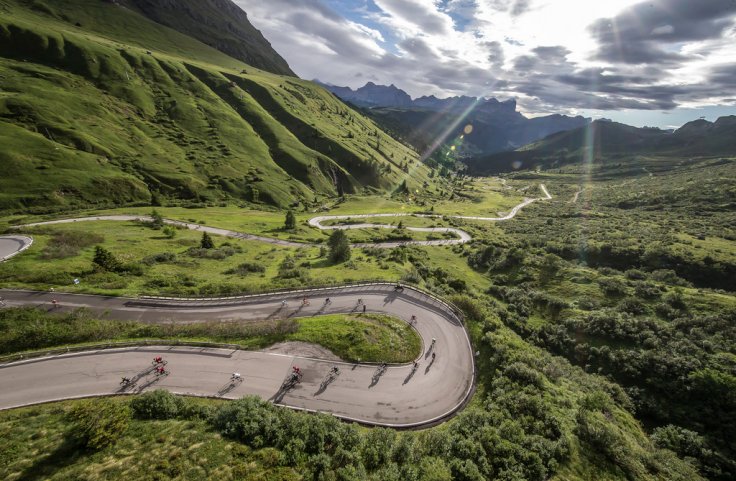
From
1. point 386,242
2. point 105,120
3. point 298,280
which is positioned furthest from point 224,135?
point 298,280

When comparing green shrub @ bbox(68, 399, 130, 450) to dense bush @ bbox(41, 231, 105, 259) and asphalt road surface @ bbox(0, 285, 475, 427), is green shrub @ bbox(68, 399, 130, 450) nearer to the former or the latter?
asphalt road surface @ bbox(0, 285, 475, 427)

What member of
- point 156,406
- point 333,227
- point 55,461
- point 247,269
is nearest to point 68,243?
point 247,269

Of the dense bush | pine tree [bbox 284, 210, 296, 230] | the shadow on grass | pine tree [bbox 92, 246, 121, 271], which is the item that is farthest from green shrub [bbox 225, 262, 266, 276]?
pine tree [bbox 284, 210, 296, 230]

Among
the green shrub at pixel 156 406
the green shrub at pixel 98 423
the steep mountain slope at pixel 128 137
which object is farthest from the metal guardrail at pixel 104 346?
the steep mountain slope at pixel 128 137

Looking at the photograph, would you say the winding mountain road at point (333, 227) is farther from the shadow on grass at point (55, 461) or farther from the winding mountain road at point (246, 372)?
the shadow on grass at point (55, 461)

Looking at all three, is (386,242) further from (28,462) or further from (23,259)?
(28,462)
